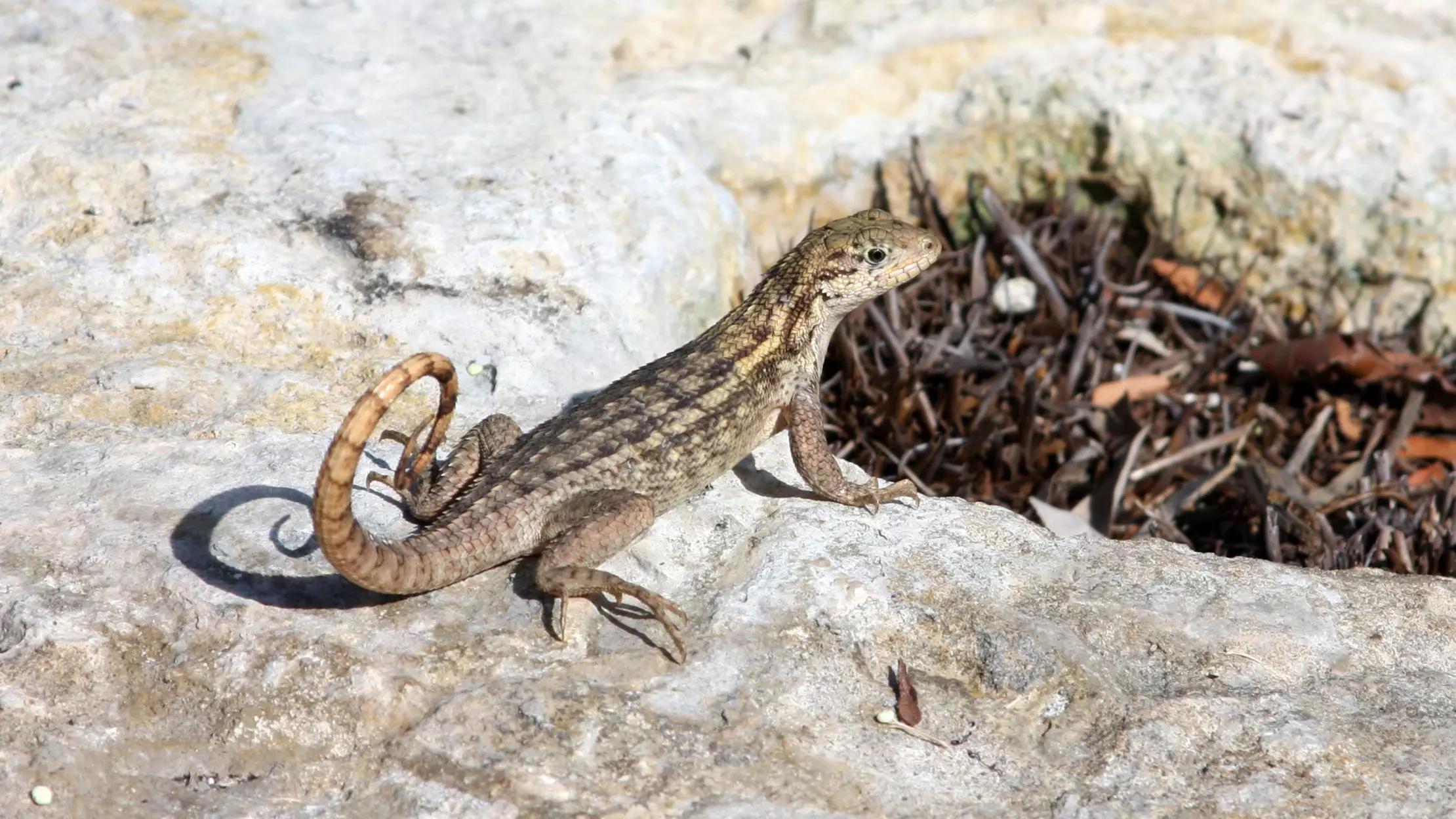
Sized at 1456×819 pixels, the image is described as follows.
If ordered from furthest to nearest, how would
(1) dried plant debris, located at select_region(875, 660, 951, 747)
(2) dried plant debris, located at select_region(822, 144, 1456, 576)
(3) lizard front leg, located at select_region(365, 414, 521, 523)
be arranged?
(2) dried plant debris, located at select_region(822, 144, 1456, 576), (3) lizard front leg, located at select_region(365, 414, 521, 523), (1) dried plant debris, located at select_region(875, 660, 951, 747)

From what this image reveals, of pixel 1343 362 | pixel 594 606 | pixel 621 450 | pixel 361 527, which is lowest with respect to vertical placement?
pixel 1343 362

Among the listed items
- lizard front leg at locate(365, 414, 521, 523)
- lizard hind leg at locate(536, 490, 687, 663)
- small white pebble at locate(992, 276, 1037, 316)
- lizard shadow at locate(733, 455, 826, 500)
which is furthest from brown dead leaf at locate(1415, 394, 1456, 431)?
lizard front leg at locate(365, 414, 521, 523)

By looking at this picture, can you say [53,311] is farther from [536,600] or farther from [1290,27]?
[1290,27]

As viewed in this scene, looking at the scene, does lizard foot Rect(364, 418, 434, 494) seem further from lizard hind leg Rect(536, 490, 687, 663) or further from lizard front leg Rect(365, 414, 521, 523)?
lizard hind leg Rect(536, 490, 687, 663)

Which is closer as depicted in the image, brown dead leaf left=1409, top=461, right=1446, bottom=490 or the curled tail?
the curled tail

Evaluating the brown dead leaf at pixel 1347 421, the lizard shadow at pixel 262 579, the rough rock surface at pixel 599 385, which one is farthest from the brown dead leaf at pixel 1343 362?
the lizard shadow at pixel 262 579

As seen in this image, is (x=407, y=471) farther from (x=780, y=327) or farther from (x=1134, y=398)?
(x=1134, y=398)

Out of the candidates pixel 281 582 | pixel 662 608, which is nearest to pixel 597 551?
pixel 662 608
